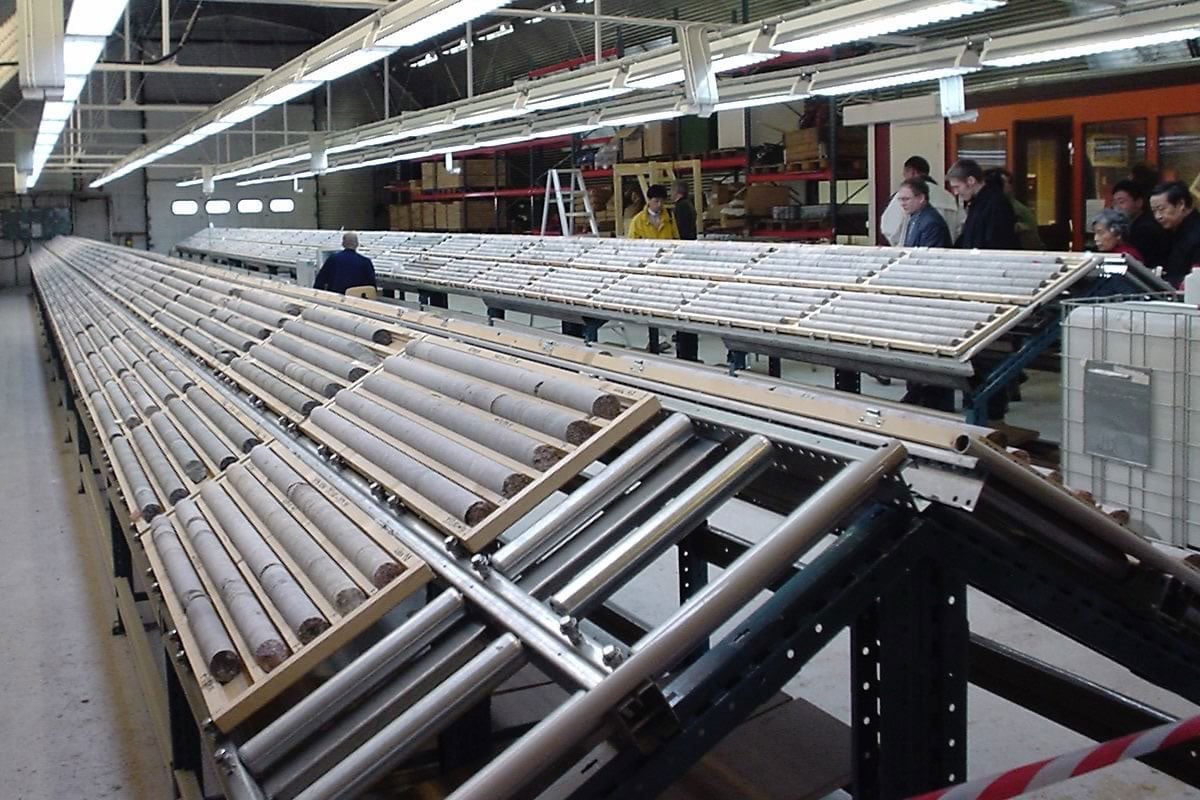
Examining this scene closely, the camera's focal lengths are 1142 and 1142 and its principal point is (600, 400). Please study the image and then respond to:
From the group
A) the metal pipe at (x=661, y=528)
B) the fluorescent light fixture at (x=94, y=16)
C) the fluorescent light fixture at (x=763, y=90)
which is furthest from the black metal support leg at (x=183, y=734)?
the fluorescent light fixture at (x=763, y=90)

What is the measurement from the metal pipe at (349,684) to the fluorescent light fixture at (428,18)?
2824 millimetres

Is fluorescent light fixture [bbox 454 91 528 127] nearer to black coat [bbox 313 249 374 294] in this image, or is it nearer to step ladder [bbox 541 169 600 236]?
black coat [bbox 313 249 374 294]

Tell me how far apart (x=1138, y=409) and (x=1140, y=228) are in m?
2.29

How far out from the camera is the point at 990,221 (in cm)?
711

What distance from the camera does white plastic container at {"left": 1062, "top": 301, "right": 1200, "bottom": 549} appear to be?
4570mm

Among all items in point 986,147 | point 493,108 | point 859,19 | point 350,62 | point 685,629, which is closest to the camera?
point 685,629

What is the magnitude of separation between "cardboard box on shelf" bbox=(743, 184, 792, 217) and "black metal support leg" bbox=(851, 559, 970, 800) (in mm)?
11432

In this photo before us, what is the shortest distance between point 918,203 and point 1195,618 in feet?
18.1

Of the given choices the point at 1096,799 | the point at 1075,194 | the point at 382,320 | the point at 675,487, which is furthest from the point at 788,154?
the point at 675,487

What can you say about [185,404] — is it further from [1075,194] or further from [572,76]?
[1075,194]

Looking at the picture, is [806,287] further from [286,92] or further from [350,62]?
[286,92]

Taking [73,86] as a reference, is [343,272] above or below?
below

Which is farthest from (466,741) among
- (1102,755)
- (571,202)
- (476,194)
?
(476,194)

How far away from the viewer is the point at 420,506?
7.16 ft
